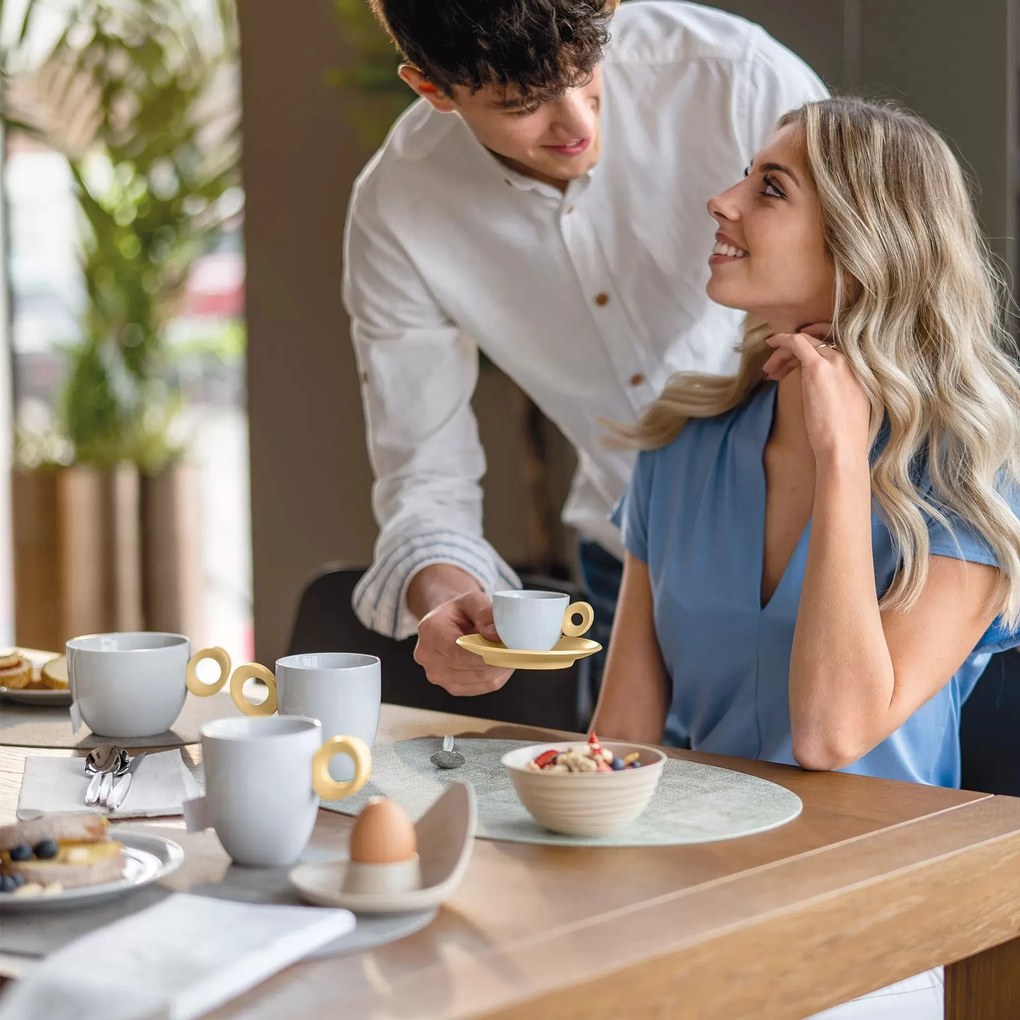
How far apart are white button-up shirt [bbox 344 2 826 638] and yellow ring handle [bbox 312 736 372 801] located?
38.7 inches

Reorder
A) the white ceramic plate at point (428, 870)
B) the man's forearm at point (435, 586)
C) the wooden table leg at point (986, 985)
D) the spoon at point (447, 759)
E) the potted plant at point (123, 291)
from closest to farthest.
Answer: the white ceramic plate at point (428, 870), the wooden table leg at point (986, 985), the spoon at point (447, 759), the man's forearm at point (435, 586), the potted plant at point (123, 291)

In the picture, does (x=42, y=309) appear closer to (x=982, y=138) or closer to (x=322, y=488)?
(x=322, y=488)

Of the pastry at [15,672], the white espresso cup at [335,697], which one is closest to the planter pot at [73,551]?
the pastry at [15,672]

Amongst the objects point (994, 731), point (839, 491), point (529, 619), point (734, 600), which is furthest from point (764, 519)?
point (529, 619)

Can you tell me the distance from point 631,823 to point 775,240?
0.83 meters

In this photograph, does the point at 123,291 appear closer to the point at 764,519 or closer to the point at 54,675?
the point at 54,675

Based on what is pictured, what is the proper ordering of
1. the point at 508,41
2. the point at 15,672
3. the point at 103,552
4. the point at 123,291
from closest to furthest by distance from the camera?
the point at 508,41, the point at 15,672, the point at 123,291, the point at 103,552

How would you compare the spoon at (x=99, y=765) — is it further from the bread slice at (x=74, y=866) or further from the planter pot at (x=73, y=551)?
the planter pot at (x=73, y=551)

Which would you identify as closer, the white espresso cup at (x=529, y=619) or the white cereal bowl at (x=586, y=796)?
the white cereal bowl at (x=586, y=796)

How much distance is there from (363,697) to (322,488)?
3040 mm

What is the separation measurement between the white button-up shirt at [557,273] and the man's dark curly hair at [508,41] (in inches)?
16.6

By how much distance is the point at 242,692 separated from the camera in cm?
139

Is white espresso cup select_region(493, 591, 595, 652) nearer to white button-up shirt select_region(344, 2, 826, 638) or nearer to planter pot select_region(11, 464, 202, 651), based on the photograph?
white button-up shirt select_region(344, 2, 826, 638)

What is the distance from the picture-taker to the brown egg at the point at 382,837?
975mm
